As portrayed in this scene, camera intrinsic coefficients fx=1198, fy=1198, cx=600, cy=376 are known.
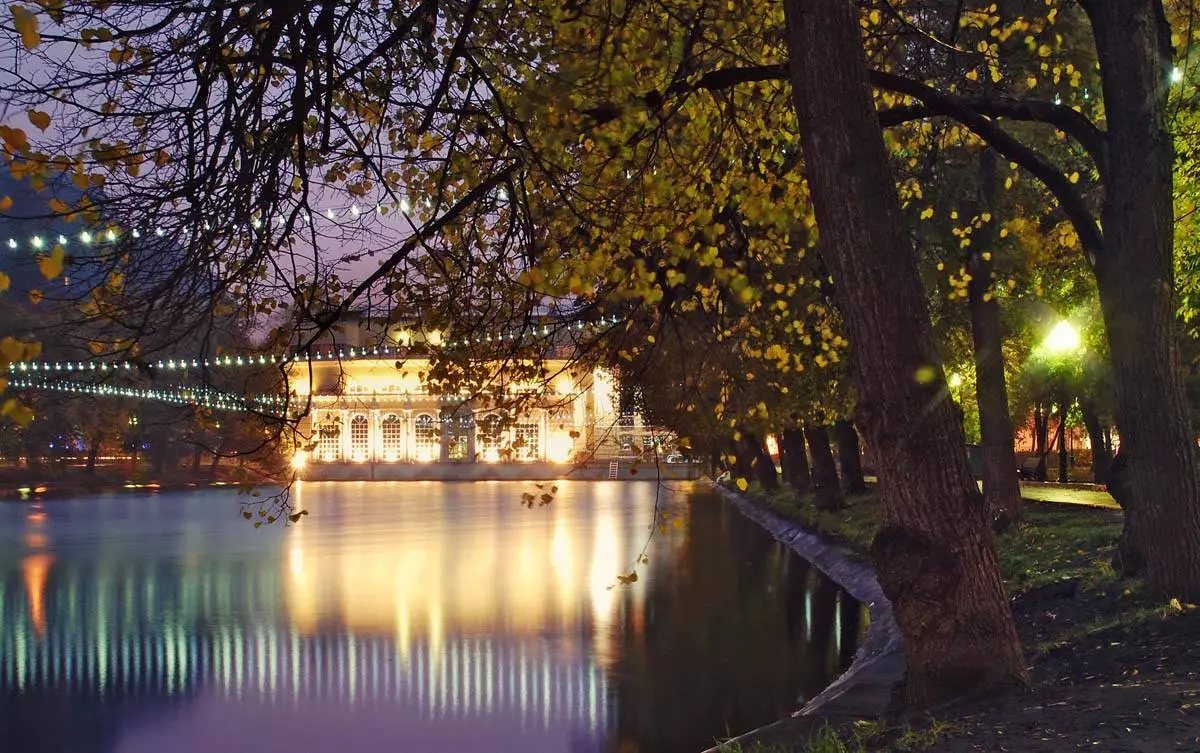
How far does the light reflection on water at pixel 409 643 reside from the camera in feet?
55.5

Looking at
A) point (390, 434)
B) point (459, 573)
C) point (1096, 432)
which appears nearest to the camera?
point (459, 573)

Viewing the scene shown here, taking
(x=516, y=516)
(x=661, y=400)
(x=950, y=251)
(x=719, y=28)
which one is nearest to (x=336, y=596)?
(x=661, y=400)

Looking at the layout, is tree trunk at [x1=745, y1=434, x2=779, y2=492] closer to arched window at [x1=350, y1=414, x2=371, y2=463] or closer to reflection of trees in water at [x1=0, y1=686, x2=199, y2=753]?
reflection of trees in water at [x1=0, y1=686, x2=199, y2=753]

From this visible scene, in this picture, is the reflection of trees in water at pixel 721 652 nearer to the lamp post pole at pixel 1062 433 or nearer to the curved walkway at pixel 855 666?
the curved walkway at pixel 855 666

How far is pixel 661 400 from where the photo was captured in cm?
4025

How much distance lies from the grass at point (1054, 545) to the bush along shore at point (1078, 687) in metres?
0.05

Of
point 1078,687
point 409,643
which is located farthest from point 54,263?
point 409,643

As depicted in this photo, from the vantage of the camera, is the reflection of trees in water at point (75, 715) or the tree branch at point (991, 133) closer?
the tree branch at point (991, 133)

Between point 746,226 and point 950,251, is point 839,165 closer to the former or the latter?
point 746,226

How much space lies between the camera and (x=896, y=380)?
28.9ft

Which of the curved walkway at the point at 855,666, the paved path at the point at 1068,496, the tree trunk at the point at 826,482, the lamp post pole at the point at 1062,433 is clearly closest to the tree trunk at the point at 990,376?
the curved walkway at the point at 855,666

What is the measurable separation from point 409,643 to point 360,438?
122 metres

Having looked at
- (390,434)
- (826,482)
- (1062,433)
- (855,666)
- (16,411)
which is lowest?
(855,666)

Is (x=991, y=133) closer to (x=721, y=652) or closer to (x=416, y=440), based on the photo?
(x=721, y=652)
